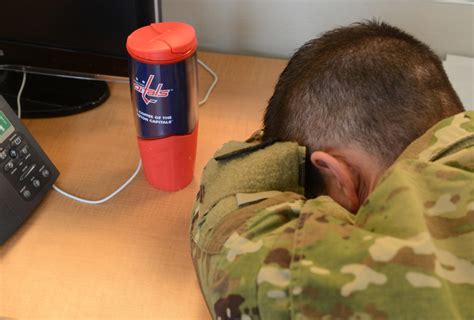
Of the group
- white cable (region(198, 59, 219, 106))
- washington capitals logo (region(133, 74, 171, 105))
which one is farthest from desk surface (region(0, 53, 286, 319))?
washington capitals logo (region(133, 74, 171, 105))

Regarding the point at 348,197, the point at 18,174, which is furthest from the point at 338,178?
the point at 18,174

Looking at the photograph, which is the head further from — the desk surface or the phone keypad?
the phone keypad

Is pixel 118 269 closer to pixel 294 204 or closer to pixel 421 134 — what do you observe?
pixel 294 204

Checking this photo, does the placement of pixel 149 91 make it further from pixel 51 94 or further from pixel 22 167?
pixel 51 94

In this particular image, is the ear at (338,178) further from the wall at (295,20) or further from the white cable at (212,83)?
the wall at (295,20)

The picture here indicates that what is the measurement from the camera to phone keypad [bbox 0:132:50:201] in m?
0.65

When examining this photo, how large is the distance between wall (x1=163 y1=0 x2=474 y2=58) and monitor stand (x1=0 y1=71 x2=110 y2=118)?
214 millimetres

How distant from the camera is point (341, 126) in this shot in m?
0.55

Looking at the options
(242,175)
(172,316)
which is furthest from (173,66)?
(172,316)

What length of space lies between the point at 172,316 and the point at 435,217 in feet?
0.95

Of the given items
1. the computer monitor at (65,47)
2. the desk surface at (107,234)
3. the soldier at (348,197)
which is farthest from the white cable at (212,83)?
the soldier at (348,197)

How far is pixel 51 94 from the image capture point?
85cm

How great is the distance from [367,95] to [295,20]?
1.47 feet

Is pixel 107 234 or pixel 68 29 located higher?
pixel 68 29
